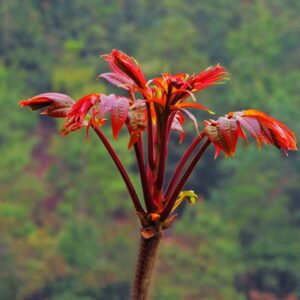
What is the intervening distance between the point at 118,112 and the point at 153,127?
3.0 inches

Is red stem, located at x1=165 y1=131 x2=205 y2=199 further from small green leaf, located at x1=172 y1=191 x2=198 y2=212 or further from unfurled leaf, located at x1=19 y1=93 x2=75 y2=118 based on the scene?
unfurled leaf, located at x1=19 y1=93 x2=75 y2=118

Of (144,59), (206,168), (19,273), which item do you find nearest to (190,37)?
(144,59)

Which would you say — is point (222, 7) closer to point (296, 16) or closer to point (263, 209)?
point (296, 16)

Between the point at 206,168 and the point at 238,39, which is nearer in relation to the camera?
the point at 206,168

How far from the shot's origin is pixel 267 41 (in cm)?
2053

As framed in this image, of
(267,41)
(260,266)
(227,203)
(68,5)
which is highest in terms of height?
(68,5)

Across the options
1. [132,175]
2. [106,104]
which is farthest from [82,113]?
[132,175]

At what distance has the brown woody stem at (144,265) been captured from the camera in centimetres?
Answer: 79

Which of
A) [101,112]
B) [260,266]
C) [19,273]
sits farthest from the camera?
[260,266]

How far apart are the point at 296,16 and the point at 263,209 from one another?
810 cm

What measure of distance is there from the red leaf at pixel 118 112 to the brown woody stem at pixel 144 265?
112mm

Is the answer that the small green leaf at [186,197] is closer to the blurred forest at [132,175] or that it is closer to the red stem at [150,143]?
the red stem at [150,143]

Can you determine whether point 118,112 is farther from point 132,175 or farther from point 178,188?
point 132,175

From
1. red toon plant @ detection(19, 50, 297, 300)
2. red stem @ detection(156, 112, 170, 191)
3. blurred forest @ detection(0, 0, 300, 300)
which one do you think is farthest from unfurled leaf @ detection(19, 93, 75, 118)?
blurred forest @ detection(0, 0, 300, 300)
